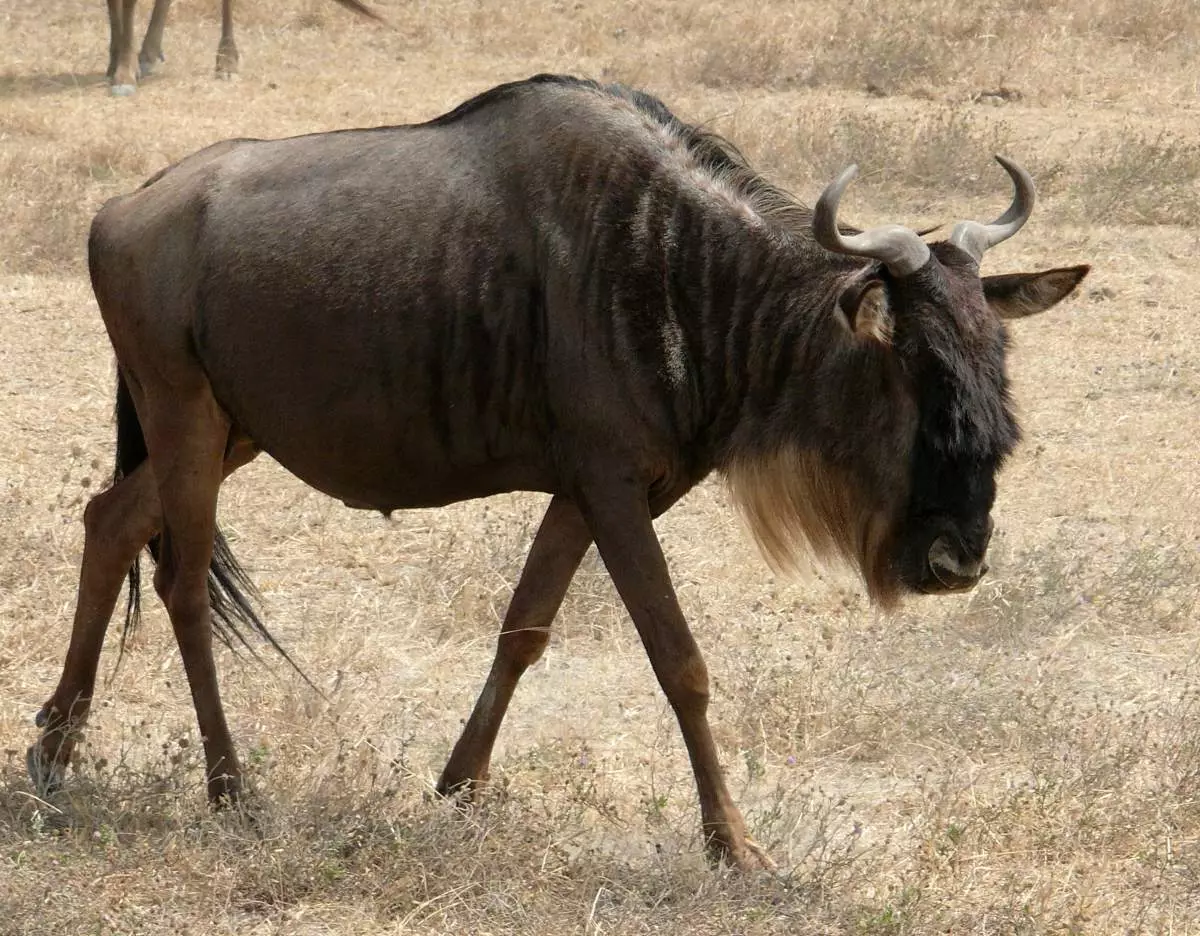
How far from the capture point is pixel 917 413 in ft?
12.0

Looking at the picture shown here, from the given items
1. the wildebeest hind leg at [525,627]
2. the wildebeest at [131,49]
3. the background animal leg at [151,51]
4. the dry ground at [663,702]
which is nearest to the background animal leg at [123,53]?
the wildebeest at [131,49]

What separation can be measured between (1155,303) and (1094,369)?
100 cm

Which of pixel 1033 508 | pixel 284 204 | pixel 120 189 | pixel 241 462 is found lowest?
pixel 120 189

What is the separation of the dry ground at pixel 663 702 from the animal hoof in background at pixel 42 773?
7 cm

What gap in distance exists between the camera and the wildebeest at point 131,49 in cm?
1473

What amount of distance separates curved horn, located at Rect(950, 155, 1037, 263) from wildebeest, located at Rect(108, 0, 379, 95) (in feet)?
36.0

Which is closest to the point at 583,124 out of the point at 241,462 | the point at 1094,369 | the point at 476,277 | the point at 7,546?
→ the point at 476,277

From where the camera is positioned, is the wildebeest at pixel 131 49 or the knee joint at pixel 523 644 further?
the wildebeest at pixel 131 49

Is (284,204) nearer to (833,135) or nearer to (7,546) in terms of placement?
(7,546)

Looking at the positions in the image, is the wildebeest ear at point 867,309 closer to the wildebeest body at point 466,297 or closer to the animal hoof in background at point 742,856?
the wildebeest body at point 466,297

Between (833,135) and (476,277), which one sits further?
(833,135)

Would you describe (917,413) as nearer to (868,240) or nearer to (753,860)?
(868,240)

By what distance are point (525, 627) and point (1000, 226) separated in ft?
4.99

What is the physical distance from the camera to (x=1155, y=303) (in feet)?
28.9
